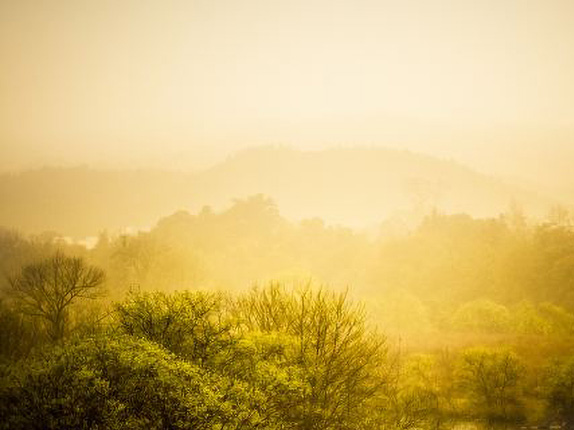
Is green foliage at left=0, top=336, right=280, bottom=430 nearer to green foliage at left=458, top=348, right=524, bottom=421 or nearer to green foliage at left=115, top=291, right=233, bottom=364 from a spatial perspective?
green foliage at left=115, top=291, right=233, bottom=364

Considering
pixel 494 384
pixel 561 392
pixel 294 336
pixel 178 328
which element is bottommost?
pixel 561 392

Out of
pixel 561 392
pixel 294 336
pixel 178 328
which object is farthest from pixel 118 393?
pixel 561 392

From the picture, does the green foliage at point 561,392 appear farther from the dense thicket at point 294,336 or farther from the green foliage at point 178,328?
the green foliage at point 178,328

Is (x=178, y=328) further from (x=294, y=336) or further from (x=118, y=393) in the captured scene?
(x=294, y=336)

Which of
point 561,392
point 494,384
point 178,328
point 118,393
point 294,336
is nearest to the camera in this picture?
point 118,393

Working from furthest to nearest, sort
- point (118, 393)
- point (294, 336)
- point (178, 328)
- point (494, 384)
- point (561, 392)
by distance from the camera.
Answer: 1. point (494, 384)
2. point (561, 392)
3. point (294, 336)
4. point (178, 328)
5. point (118, 393)

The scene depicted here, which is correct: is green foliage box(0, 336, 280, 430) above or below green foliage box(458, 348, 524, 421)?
above

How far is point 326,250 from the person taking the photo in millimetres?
124000

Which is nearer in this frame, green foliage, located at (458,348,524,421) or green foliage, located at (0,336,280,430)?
green foliage, located at (0,336,280,430)

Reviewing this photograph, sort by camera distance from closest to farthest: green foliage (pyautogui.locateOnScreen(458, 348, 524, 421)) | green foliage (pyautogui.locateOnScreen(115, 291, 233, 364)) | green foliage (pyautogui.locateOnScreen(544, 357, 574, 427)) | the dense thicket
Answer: the dense thicket → green foliage (pyautogui.locateOnScreen(115, 291, 233, 364)) → green foliage (pyautogui.locateOnScreen(544, 357, 574, 427)) → green foliage (pyautogui.locateOnScreen(458, 348, 524, 421))

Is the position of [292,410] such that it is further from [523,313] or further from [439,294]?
[439,294]

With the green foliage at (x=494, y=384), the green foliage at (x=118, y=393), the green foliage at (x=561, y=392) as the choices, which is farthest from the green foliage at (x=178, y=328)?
the green foliage at (x=561, y=392)

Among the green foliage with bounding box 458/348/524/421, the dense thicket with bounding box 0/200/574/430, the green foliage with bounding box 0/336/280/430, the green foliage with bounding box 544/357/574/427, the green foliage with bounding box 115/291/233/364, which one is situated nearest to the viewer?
the green foliage with bounding box 0/336/280/430

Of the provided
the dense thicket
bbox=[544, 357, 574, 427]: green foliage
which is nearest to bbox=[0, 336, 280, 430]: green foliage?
the dense thicket
